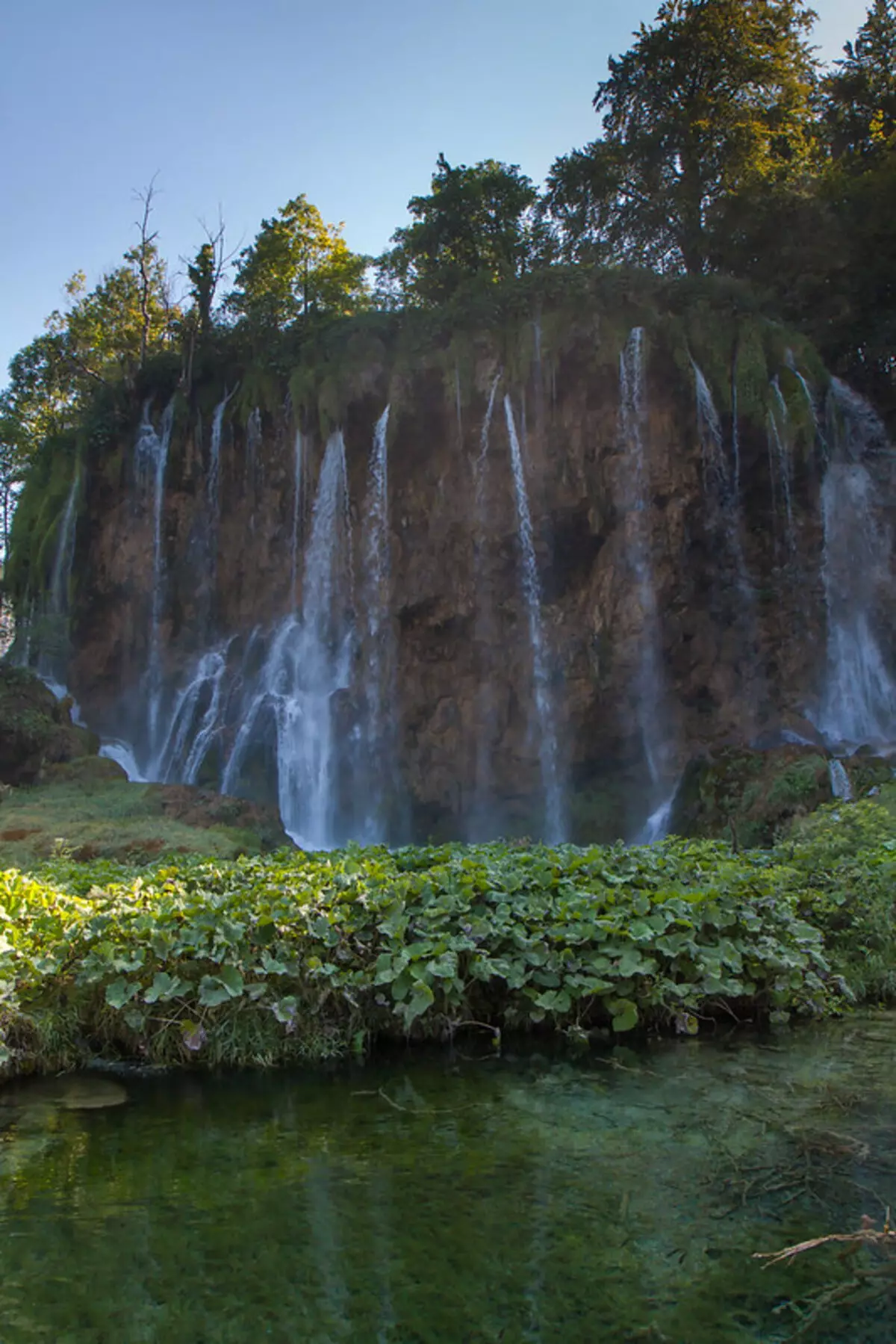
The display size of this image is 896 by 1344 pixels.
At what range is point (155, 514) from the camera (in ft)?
91.4

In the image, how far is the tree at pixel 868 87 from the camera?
92.1 ft

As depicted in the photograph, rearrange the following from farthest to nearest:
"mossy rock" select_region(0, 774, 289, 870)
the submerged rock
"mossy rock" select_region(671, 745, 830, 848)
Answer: "mossy rock" select_region(671, 745, 830, 848), "mossy rock" select_region(0, 774, 289, 870), the submerged rock

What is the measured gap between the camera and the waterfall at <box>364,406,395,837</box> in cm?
2264

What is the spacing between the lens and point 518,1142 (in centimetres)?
394

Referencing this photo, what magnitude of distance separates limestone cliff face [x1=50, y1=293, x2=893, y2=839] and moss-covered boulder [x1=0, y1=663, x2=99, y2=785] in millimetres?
3465

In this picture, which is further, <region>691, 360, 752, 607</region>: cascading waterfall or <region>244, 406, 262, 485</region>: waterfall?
<region>244, 406, 262, 485</region>: waterfall

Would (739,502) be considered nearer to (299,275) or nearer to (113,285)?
(299,275)

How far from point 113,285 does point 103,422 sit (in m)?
10.7

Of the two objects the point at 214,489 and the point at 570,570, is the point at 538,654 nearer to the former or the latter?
the point at 570,570

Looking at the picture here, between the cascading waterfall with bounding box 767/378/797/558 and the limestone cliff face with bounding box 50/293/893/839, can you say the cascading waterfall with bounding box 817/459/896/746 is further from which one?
the cascading waterfall with bounding box 767/378/797/558

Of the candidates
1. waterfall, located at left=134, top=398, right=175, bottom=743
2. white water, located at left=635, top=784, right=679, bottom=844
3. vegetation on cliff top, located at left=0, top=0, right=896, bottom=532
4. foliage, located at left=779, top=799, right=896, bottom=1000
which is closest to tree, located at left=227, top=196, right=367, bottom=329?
vegetation on cliff top, located at left=0, top=0, right=896, bottom=532

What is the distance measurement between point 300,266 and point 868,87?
63.3 ft

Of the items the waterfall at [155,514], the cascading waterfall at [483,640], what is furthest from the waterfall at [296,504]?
the cascading waterfall at [483,640]

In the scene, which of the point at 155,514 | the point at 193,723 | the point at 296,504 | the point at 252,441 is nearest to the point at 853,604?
the point at 296,504
